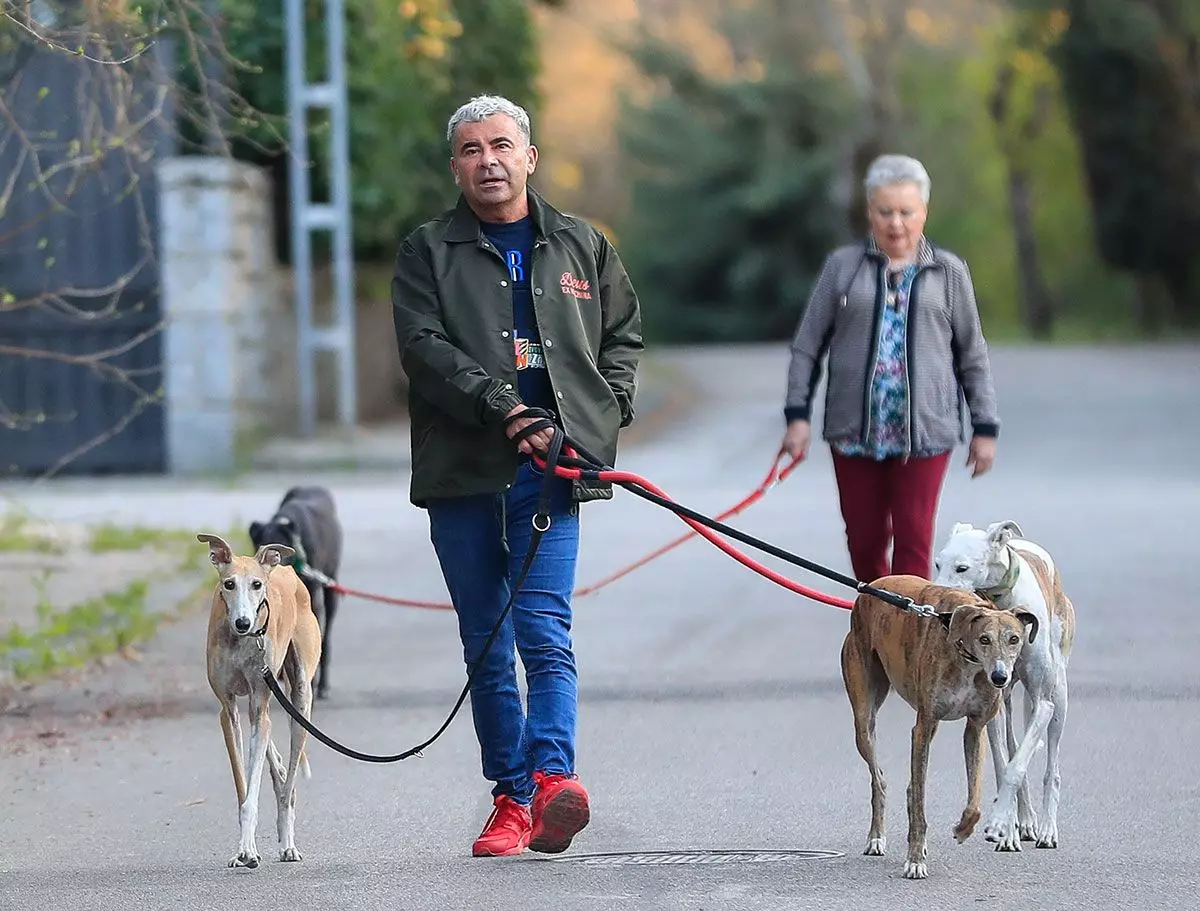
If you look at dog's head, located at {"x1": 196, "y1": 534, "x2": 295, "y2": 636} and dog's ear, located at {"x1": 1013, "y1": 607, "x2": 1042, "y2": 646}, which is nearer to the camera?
dog's ear, located at {"x1": 1013, "y1": 607, "x2": 1042, "y2": 646}

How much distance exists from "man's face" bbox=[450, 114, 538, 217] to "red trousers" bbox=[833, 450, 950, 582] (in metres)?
2.43

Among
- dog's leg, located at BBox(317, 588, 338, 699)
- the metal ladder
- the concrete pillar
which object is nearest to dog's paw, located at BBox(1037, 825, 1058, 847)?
dog's leg, located at BBox(317, 588, 338, 699)

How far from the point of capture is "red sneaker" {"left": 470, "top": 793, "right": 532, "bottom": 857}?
6.16m

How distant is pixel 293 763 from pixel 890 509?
2.89 metres

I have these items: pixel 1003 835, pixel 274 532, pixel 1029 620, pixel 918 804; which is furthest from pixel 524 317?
pixel 274 532

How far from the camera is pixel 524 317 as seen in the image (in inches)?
242

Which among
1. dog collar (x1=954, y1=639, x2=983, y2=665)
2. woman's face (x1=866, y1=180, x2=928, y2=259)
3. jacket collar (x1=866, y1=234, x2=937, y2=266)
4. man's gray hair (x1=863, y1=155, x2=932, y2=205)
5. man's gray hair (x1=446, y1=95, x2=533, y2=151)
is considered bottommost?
dog collar (x1=954, y1=639, x2=983, y2=665)

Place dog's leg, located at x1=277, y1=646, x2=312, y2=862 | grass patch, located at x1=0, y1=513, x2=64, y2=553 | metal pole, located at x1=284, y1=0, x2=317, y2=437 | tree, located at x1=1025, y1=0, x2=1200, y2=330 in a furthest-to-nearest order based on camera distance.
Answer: tree, located at x1=1025, y1=0, x2=1200, y2=330
metal pole, located at x1=284, y1=0, x2=317, y2=437
grass patch, located at x1=0, y1=513, x2=64, y2=553
dog's leg, located at x1=277, y1=646, x2=312, y2=862

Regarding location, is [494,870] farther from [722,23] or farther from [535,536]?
[722,23]

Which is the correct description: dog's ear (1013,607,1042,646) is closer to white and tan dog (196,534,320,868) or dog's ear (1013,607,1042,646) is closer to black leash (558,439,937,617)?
black leash (558,439,937,617)

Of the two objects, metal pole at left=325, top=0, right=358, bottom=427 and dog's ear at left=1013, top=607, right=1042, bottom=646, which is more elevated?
metal pole at left=325, top=0, right=358, bottom=427

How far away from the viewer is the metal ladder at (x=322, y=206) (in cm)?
1812

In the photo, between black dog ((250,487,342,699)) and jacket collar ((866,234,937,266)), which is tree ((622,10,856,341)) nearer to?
black dog ((250,487,342,699))

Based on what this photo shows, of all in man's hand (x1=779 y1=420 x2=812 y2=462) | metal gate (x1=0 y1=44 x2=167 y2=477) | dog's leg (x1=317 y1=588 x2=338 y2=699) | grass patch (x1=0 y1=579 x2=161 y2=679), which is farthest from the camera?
→ metal gate (x1=0 y1=44 x2=167 y2=477)
